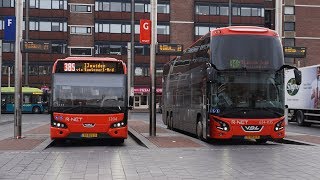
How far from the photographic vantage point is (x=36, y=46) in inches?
736

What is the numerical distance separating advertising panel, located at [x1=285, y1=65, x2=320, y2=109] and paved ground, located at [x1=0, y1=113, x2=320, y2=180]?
1342 centimetres

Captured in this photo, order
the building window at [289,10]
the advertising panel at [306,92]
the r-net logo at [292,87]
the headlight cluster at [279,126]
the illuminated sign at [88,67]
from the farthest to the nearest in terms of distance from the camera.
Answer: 1. the building window at [289,10]
2. the r-net logo at [292,87]
3. the advertising panel at [306,92]
4. the illuminated sign at [88,67]
5. the headlight cluster at [279,126]

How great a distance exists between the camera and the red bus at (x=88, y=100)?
16500 millimetres

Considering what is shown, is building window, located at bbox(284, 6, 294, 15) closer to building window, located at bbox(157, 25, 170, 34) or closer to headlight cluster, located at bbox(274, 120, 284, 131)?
building window, located at bbox(157, 25, 170, 34)

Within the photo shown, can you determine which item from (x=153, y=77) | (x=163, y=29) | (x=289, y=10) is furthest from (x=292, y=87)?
(x=289, y=10)

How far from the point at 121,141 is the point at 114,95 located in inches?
79.1

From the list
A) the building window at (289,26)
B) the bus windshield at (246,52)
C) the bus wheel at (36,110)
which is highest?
the building window at (289,26)

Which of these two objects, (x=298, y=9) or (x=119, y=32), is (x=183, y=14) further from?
(x=298, y=9)

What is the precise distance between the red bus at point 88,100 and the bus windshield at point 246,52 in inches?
127

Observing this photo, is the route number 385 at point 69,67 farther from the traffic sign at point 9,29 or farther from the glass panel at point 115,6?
the glass panel at point 115,6

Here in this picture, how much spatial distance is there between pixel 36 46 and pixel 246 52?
7499 mm

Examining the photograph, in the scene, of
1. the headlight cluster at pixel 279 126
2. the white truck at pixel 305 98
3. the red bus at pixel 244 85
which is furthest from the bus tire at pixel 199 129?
the white truck at pixel 305 98

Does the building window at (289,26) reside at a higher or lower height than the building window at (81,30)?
higher

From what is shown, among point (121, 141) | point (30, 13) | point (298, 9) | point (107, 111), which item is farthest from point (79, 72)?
point (298, 9)
